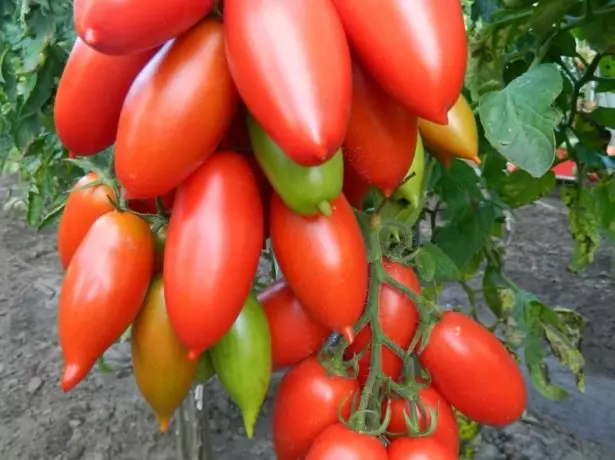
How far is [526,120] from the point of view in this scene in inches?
31.0

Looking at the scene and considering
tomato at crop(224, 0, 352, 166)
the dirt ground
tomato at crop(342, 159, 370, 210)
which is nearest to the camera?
tomato at crop(224, 0, 352, 166)

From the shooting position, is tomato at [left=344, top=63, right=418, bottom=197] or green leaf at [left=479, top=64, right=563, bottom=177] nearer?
tomato at [left=344, top=63, right=418, bottom=197]

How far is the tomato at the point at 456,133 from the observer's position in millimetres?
754

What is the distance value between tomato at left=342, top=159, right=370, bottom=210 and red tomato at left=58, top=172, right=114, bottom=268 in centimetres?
22

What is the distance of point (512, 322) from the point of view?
1378 millimetres

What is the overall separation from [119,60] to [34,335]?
2720mm

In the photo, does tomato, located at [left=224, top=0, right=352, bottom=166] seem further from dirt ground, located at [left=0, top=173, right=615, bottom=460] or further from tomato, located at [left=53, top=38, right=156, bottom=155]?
dirt ground, located at [left=0, top=173, right=615, bottom=460]

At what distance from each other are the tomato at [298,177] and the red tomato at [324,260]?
26 millimetres

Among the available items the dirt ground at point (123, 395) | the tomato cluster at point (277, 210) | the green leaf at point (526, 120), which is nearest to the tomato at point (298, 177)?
the tomato cluster at point (277, 210)

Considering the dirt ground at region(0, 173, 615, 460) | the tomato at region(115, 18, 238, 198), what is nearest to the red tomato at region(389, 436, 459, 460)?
the tomato at region(115, 18, 238, 198)

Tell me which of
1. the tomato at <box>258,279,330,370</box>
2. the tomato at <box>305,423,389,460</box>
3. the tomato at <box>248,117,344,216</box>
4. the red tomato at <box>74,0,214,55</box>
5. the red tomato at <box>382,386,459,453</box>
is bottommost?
the red tomato at <box>382,386,459,453</box>

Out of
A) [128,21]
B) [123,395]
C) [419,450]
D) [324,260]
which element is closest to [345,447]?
[419,450]

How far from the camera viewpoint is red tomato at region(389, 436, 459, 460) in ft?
2.34

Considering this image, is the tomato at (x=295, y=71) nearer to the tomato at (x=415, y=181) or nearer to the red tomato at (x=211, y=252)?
the red tomato at (x=211, y=252)
